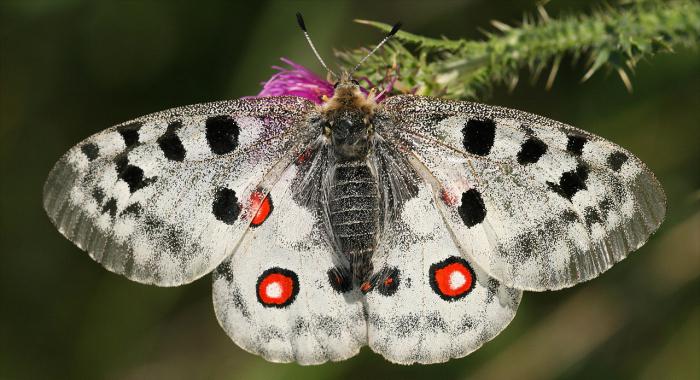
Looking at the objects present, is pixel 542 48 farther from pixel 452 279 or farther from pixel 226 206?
pixel 226 206

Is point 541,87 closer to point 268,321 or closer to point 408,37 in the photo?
point 408,37

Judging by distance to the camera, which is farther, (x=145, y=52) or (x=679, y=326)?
(x=145, y=52)

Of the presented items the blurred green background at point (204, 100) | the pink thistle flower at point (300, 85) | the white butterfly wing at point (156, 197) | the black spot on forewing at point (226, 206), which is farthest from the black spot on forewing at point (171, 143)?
the blurred green background at point (204, 100)

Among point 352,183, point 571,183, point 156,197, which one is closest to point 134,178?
point 156,197

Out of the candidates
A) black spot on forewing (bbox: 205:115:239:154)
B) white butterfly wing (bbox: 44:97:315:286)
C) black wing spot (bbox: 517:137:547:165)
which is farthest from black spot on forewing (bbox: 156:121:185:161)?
black wing spot (bbox: 517:137:547:165)

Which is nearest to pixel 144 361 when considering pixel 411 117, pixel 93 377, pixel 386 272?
pixel 93 377
